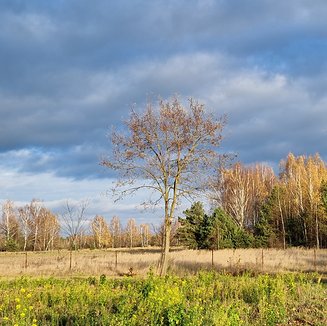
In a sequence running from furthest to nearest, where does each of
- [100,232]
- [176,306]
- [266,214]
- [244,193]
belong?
[100,232] < [244,193] < [266,214] < [176,306]

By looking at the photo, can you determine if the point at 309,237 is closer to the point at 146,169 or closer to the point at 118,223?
the point at 146,169

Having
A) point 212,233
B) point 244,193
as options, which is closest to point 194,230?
point 212,233

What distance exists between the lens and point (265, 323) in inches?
304

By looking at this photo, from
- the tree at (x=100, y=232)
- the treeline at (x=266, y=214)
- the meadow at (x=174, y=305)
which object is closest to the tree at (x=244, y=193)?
the treeline at (x=266, y=214)

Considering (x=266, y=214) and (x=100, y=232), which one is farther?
(x=100, y=232)

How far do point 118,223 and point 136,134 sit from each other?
256 feet

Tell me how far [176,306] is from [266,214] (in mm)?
40462

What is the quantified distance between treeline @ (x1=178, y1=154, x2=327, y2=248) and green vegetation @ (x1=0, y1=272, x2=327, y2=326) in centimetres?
2255

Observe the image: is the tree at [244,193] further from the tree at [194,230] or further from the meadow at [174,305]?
the meadow at [174,305]

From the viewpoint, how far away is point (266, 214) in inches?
1817

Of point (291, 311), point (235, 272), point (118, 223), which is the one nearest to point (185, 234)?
point (235, 272)

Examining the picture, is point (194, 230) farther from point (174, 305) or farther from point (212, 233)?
point (174, 305)

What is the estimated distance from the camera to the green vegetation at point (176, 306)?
6.93 meters

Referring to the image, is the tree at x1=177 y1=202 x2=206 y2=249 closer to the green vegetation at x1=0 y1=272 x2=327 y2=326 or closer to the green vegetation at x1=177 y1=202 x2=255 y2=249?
the green vegetation at x1=177 y1=202 x2=255 y2=249
